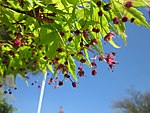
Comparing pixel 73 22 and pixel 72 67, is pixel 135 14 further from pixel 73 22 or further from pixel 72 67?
pixel 72 67

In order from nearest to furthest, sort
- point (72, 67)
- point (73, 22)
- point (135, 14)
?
point (135, 14)
point (73, 22)
point (72, 67)

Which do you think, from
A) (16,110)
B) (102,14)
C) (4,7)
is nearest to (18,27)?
(4,7)

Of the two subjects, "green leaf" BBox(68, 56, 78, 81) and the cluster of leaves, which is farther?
"green leaf" BBox(68, 56, 78, 81)

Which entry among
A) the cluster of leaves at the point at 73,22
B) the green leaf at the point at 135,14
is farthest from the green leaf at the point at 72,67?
the green leaf at the point at 135,14

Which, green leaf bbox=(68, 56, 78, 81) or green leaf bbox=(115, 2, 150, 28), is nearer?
green leaf bbox=(115, 2, 150, 28)

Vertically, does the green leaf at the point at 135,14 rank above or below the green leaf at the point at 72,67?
below

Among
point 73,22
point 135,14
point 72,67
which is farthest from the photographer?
point 72,67

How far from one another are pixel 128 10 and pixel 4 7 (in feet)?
1.45

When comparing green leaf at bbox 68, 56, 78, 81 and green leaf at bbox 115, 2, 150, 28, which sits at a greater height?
green leaf at bbox 68, 56, 78, 81

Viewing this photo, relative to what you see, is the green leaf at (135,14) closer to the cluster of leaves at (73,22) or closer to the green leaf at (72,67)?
the cluster of leaves at (73,22)

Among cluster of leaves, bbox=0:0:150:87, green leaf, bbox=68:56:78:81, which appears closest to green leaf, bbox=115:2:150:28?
cluster of leaves, bbox=0:0:150:87

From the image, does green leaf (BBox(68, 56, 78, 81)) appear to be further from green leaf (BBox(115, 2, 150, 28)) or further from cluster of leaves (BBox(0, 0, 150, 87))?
green leaf (BBox(115, 2, 150, 28))

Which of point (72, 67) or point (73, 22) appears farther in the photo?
point (72, 67)

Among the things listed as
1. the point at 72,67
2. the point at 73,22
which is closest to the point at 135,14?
the point at 73,22
